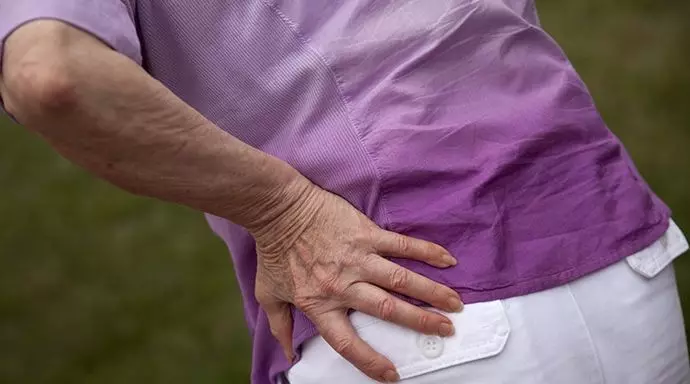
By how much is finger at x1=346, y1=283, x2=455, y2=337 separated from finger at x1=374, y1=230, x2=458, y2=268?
0.05 m

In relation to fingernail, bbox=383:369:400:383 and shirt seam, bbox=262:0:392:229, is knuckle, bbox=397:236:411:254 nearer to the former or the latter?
shirt seam, bbox=262:0:392:229

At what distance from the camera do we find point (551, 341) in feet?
3.19

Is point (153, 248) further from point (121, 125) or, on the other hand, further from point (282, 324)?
point (121, 125)

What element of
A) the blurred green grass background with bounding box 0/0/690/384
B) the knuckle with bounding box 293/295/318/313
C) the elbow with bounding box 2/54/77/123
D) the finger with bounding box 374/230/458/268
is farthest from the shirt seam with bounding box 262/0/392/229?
the blurred green grass background with bounding box 0/0/690/384

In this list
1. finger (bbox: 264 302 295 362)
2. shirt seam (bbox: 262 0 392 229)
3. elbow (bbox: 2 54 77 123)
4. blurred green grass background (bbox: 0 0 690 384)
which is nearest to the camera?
elbow (bbox: 2 54 77 123)

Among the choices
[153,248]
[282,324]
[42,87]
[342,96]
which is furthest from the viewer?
[153,248]

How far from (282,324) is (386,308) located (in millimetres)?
165

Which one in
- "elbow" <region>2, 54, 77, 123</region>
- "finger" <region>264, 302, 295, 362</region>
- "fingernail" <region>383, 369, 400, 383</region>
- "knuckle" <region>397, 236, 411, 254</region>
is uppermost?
"elbow" <region>2, 54, 77, 123</region>

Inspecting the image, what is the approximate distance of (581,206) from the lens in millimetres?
1009

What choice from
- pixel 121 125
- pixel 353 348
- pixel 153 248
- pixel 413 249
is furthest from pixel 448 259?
pixel 153 248

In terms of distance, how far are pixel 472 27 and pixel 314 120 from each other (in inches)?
8.0

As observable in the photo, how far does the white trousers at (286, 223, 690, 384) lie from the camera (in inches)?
37.8

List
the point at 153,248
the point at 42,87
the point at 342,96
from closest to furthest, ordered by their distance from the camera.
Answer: the point at 42,87, the point at 342,96, the point at 153,248

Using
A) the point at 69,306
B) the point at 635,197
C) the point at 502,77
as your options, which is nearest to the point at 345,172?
the point at 502,77
